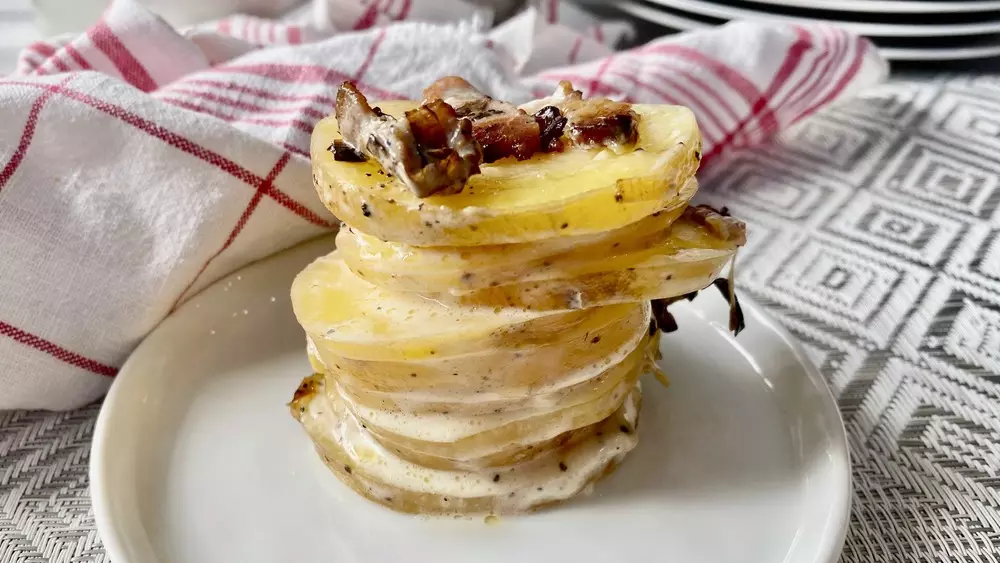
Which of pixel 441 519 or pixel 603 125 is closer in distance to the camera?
pixel 603 125

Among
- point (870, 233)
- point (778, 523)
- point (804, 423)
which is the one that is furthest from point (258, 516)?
point (870, 233)

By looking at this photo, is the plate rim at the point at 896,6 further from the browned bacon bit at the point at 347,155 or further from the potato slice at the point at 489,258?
the browned bacon bit at the point at 347,155

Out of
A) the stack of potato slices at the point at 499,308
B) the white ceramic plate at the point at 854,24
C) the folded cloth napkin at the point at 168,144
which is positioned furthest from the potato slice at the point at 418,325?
the white ceramic plate at the point at 854,24

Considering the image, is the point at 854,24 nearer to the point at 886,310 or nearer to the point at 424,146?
the point at 886,310

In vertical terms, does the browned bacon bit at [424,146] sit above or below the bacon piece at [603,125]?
above

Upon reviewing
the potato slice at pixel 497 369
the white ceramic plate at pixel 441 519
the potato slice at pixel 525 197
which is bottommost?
the white ceramic plate at pixel 441 519

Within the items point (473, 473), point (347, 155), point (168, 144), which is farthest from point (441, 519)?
point (168, 144)


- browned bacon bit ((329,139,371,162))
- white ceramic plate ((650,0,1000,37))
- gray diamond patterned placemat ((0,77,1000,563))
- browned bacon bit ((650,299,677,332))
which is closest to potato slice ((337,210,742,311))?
browned bacon bit ((329,139,371,162))
